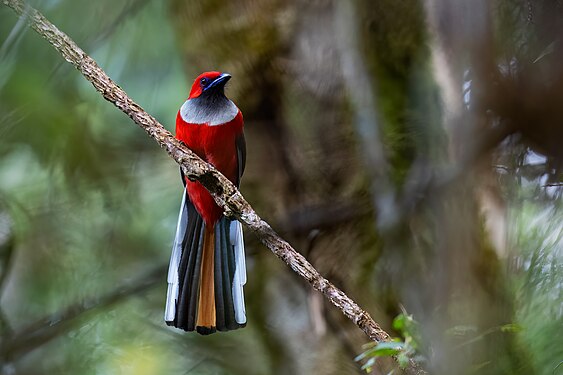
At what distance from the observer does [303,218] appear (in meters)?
2.56

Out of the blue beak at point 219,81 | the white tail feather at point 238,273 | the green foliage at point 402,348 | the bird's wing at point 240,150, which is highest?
the blue beak at point 219,81

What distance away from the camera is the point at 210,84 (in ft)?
7.09

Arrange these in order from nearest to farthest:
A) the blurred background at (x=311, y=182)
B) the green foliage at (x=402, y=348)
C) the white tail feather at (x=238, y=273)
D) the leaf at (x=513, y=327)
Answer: the green foliage at (x=402, y=348) < the leaf at (x=513, y=327) < the blurred background at (x=311, y=182) < the white tail feather at (x=238, y=273)

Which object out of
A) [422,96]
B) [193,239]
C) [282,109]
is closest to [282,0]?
[282,109]

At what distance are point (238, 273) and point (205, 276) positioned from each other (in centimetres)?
11

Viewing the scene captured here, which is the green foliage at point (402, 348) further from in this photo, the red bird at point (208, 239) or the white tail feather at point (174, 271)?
the white tail feather at point (174, 271)

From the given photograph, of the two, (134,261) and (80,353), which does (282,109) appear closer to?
(134,261)

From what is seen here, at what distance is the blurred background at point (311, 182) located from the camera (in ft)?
6.23

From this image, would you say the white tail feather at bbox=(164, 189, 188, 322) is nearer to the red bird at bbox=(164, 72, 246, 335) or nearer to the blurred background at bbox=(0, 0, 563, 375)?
the red bird at bbox=(164, 72, 246, 335)

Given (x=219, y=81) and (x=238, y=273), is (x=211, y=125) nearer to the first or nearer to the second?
(x=219, y=81)

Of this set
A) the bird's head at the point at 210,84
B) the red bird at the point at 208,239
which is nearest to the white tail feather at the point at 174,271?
the red bird at the point at 208,239

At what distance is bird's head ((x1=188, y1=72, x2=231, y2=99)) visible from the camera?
7.02 feet

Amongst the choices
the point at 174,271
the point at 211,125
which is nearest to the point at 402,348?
the point at 174,271

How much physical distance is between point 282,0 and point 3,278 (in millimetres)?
1614
